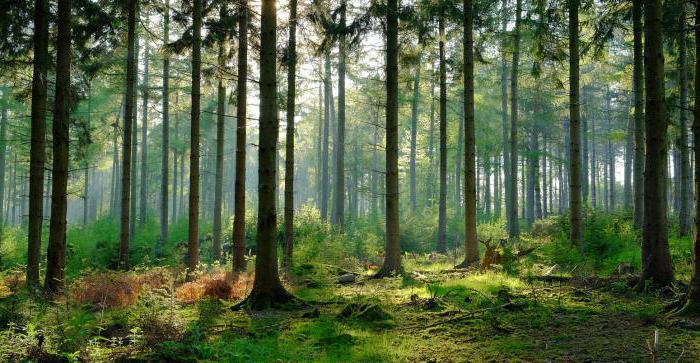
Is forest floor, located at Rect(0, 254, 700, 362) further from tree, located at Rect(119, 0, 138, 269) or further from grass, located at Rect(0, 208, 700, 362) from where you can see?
tree, located at Rect(119, 0, 138, 269)

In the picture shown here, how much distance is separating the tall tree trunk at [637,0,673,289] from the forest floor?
1.82ft

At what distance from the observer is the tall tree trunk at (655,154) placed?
773cm

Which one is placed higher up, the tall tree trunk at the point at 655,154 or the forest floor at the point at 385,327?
the tall tree trunk at the point at 655,154

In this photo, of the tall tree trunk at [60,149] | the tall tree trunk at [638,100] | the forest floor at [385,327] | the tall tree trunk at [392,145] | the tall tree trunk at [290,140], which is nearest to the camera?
the forest floor at [385,327]

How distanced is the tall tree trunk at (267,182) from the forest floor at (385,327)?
64 cm

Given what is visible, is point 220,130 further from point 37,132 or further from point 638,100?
point 638,100

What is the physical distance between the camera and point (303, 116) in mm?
44906

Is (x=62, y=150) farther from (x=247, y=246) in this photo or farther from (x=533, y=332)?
(x=247, y=246)

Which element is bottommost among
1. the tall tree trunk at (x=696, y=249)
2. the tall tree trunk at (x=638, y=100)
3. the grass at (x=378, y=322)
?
the grass at (x=378, y=322)

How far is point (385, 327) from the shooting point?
6805 mm

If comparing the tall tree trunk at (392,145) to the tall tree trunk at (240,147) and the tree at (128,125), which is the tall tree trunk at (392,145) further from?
the tree at (128,125)

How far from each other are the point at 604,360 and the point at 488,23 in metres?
12.0

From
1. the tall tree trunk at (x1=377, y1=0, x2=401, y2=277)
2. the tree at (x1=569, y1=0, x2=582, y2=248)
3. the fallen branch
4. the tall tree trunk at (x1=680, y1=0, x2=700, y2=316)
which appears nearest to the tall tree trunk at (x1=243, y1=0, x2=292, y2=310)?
the fallen branch

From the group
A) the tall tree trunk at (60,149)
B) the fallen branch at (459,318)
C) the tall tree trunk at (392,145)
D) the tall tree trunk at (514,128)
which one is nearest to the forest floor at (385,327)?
the fallen branch at (459,318)
